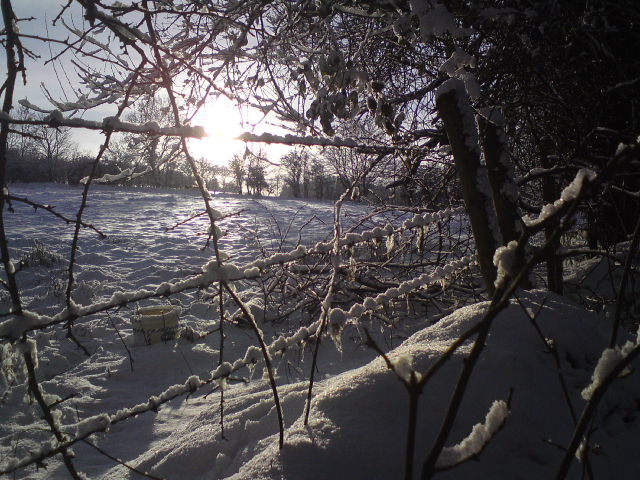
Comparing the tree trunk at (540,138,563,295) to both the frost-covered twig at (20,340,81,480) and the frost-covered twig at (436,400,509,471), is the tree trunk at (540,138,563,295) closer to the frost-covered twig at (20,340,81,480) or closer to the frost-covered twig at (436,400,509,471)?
the frost-covered twig at (436,400,509,471)

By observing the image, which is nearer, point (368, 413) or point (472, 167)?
point (368, 413)

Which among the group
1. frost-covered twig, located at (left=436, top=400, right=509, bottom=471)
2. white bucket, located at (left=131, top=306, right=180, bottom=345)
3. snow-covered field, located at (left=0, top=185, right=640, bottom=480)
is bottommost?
white bucket, located at (left=131, top=306, right=180, bottom=345)

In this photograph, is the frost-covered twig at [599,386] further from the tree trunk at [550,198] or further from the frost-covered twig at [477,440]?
the tree trunk at [550,198]

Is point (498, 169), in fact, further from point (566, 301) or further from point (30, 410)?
A: point (30, 410)

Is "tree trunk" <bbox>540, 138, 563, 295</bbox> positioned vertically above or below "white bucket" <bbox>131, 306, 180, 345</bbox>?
above

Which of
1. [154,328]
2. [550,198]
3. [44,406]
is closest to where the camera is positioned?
[44,406]

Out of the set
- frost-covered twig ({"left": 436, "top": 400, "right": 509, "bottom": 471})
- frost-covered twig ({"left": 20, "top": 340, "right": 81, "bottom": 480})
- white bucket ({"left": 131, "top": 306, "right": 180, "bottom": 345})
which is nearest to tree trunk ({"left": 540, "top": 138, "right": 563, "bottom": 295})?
frost-covered twig ({"left": 436, "top": 400, "right": 509, "bottom": 471})

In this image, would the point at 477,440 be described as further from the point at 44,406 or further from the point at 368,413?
the point at 44,406

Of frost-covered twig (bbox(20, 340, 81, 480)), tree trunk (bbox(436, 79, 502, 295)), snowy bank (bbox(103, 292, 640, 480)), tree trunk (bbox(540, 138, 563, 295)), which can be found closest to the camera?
frost-covered twig (bbox(20, 340, 81, 480))

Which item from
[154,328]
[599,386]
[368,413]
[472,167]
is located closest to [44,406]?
[368,413]

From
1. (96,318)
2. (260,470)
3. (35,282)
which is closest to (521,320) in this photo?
(260,470)

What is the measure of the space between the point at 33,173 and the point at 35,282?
29.6 meters

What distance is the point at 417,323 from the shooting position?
393 centimetres

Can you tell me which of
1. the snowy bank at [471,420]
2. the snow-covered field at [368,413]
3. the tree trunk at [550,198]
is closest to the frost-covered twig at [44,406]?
the snow-covered field at [368,413]
